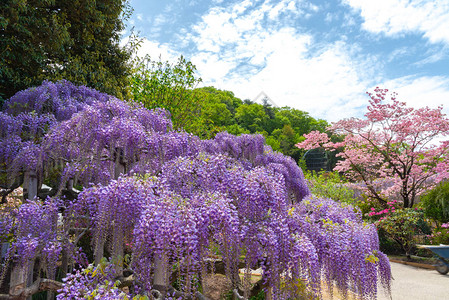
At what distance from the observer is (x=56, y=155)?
454 centimetres

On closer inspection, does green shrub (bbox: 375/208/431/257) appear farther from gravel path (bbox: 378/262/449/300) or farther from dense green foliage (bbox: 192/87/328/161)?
dense green foliage (bbox: 192/87/328/161)

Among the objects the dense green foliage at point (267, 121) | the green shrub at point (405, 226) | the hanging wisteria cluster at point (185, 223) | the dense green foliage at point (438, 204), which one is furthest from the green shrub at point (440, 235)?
the dense green foliage at point (267, 121)

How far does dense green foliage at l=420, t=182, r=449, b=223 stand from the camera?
34.7ft

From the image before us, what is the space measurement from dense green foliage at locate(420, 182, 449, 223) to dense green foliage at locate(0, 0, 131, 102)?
1157 centimetres

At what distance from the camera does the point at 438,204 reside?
10758 millimetres

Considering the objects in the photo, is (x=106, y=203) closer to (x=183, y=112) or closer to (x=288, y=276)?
(x=288, y=276)

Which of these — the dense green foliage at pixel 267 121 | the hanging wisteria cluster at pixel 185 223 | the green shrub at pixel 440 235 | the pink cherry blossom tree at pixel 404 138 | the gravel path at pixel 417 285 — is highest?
the dense green foliage at pixel 267 121

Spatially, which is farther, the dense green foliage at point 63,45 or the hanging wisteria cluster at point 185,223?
the dense green foliage at point 63,45

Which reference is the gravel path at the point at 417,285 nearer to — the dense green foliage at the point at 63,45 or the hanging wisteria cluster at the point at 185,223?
the hanging wisteria cluster at the point at 185,223

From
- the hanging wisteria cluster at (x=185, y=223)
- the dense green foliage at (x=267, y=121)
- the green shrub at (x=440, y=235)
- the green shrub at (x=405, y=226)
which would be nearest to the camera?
the hanging wisteria cluster at (x=185, y=223)

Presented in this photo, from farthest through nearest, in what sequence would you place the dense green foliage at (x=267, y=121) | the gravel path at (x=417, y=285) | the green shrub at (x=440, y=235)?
1. the dense green foliage at (x=267, y=121)
2. the green shrub at (x=440, y=235)
3. the gravel path at (x=417, y=285)

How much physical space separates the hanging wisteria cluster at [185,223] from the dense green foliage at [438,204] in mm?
7957

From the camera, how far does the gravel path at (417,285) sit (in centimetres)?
642

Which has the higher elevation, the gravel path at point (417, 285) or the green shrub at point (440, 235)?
the green shrub at point (440, 235)
